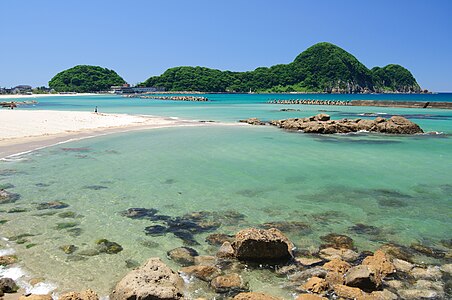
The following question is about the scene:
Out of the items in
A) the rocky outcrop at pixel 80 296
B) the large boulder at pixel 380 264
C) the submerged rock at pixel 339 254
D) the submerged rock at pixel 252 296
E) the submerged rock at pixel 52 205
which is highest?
the rocky outcrop at pixel 80 296

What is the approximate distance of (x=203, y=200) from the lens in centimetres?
1044

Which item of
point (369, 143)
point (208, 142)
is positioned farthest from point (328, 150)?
point (208, 142)

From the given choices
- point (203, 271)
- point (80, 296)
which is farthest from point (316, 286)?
point (80, 296)

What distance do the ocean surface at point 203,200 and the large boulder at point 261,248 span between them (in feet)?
1.06

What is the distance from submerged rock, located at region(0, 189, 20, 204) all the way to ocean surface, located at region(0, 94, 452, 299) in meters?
0.20

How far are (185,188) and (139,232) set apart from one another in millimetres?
3751

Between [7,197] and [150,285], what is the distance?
7128 millimetres

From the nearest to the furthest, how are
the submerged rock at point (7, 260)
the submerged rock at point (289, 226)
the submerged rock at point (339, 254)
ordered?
the submerged rock at point (7, 260) < the submerged rock at point (339, 254) < the submerged rock at point (289, 226)

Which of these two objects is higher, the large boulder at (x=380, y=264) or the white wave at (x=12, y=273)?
the large boulder at (x=380, y=264)

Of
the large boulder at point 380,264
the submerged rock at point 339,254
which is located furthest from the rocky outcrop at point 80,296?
the large boulder at point 380,264

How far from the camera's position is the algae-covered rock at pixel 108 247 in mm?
7035

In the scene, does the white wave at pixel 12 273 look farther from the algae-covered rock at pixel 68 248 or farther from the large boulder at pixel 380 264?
the large boulder at pixel 380 264

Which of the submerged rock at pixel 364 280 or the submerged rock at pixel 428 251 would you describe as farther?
the submerged rock at pixel 428 251

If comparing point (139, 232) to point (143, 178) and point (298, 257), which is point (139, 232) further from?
point (143, 178)
